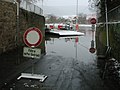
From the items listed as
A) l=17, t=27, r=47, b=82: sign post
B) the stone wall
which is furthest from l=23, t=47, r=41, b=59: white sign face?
the stone wall

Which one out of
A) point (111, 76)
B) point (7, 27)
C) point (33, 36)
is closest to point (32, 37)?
point (33, 36)

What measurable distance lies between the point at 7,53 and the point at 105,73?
19.5ft

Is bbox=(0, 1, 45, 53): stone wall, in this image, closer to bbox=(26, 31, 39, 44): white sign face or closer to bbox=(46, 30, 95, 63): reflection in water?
bbox=(46, 30, 95, 63): reflection in water

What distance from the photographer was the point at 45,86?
8.12 metres

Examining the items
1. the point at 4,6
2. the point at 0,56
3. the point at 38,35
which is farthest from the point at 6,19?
the point at 38,35

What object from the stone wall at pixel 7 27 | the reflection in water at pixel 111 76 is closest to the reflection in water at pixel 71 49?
the reflection in water at pixel 111 76

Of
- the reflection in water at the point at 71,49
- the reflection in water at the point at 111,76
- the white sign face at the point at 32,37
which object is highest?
the white sign face at the point at 32,37

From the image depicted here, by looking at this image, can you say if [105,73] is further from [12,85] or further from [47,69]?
[12,85]

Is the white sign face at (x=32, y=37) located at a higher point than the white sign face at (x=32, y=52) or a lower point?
higher

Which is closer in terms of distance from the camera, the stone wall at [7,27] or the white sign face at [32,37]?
the white sign face at [32,37]

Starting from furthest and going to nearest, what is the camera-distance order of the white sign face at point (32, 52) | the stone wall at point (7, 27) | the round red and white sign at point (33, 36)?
the stone wall at point (7, 27)
the round red and white sign at point (33, 36)
the white sign face at point (32, 52)

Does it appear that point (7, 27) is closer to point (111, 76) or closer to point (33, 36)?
point (33, 36)

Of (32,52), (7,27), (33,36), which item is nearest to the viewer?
(32,52)

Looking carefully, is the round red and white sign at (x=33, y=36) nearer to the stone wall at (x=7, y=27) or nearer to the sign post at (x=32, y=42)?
the sign post at (x=32, y=42)
